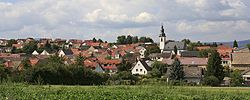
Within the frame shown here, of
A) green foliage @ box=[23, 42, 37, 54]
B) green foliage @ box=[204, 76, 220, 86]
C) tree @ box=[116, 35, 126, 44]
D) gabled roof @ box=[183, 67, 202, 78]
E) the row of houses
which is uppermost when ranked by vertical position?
tree @ box=[116, 35, 126, 44]

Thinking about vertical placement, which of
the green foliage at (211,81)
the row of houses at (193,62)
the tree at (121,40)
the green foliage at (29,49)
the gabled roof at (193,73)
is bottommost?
the green foliage at (211,81)

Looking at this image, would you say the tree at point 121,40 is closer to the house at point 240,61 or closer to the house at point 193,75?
the house at point 240,61

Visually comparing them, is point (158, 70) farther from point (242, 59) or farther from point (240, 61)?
point (242, 59)

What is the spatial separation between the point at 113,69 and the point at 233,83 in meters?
31.1

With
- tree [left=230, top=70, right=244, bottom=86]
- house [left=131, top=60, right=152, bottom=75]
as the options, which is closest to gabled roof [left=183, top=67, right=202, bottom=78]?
tree [left=230, top=70, right=244, bottom=86]

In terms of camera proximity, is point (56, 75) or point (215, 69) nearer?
point (56, 75)

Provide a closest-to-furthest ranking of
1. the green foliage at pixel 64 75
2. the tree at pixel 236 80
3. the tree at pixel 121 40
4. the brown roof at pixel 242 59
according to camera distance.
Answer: the green foliage at pixel 64 75 → the tree at pixel 236 80 → the brown roof at pixel 242 59 → the tree at pixel 121 40

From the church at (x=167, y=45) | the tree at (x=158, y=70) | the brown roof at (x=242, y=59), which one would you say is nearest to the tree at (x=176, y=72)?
the tree at (x=158, y=70)

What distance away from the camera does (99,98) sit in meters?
24.8

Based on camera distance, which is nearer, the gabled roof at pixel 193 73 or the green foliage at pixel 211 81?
the green foliage at pixel 211 81

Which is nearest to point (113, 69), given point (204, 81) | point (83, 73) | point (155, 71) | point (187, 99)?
point (155, 71)

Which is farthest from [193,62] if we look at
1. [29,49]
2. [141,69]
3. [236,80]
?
[29,49]

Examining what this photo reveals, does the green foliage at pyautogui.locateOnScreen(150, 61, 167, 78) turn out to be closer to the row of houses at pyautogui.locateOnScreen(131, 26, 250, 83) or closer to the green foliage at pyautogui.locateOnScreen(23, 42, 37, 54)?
the row of houses at pyautogui.locateOnScreen(131, 26, 250, 83)

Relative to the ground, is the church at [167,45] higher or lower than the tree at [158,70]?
higher
